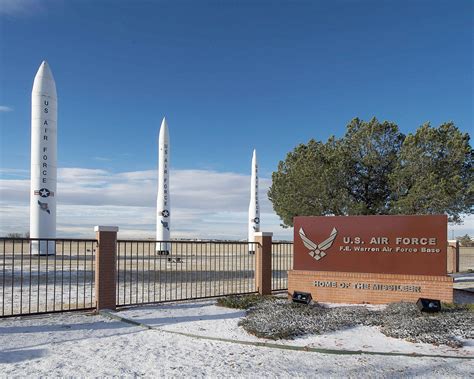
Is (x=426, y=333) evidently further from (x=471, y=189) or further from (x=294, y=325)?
(x=471, y=189)

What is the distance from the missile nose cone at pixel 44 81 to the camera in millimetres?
31587

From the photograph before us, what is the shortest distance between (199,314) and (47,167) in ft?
81.6

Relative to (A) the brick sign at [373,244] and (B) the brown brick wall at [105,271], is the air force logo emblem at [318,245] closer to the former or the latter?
(A) the brick sign at [373,244]

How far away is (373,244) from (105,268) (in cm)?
656

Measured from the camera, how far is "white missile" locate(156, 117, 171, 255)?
37969 mm

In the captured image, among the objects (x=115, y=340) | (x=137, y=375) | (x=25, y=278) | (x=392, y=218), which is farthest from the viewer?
(x=25, y=278)

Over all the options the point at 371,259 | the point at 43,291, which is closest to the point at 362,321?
the point at 371,259

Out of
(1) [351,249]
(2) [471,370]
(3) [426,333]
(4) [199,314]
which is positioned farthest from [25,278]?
(2) [471,370]

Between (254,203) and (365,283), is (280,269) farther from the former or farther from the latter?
(254,203)

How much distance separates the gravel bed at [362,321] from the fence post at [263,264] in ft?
7.06

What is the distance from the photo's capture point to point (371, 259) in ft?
38.3

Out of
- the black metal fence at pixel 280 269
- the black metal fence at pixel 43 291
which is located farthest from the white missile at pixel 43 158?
the black metal fence at pixel 280 269

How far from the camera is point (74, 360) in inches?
256

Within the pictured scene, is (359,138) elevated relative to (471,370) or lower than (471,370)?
elevated
